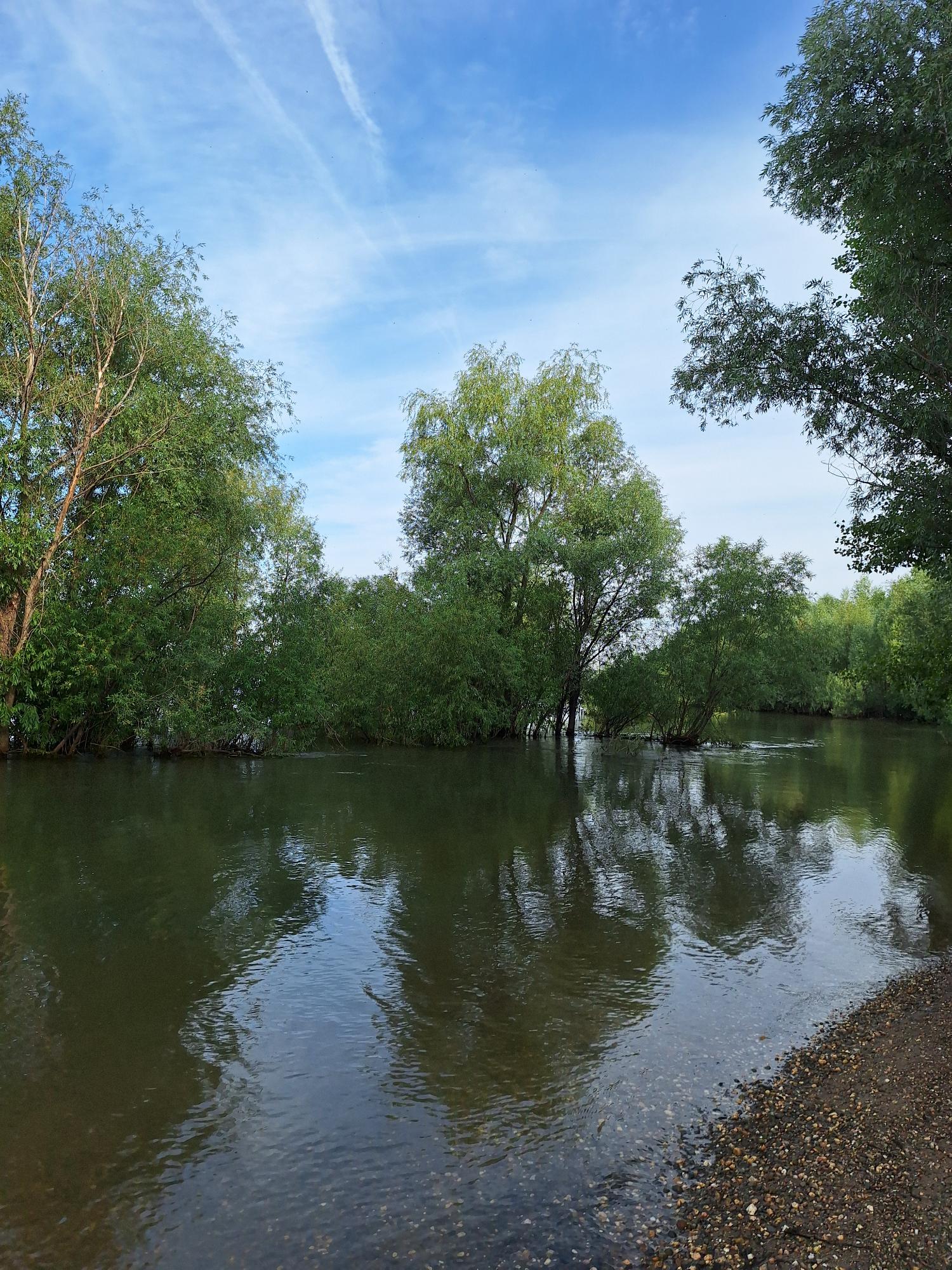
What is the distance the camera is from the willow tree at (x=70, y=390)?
2072 centimetres

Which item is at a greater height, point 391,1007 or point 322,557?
point 322,557

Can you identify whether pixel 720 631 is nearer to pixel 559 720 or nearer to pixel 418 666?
pixel 559 720

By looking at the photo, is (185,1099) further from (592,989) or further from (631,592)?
(631,592)

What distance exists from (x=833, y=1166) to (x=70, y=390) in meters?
23.4

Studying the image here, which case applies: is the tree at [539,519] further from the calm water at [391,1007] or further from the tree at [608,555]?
the calm water at [391,1007]

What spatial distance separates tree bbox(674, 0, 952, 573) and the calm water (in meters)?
→ 7.24

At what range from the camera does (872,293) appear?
1305 centimetres

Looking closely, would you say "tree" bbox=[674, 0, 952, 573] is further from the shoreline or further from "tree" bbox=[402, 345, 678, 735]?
"tree" bbox=[402, 345, 678, 735]

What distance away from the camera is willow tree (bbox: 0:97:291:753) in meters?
20.7

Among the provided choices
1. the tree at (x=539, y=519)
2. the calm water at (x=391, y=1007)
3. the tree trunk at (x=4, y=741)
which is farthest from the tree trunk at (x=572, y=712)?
the tree trunk at (x=4, y=741)

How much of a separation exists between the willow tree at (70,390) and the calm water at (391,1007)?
6.89 metres

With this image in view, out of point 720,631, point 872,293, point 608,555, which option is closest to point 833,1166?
point 872,293

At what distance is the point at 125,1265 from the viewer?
4.21 metres

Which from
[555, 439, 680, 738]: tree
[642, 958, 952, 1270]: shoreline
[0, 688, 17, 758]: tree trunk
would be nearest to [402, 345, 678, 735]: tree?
[555, 439, 680, 738]: tree
